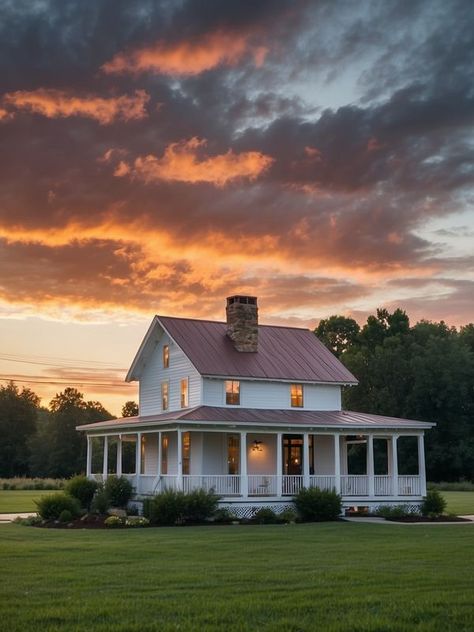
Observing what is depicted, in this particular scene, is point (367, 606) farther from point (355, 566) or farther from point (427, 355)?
point (427, 355)

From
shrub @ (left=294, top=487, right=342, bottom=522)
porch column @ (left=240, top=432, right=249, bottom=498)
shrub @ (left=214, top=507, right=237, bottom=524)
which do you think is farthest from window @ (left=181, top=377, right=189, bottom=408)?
shrub @ (left=294, top=487, right=342, bottom=522)

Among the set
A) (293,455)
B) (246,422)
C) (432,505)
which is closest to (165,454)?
(293,455)

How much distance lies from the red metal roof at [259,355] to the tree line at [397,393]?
122 feet

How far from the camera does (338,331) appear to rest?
95562 mm

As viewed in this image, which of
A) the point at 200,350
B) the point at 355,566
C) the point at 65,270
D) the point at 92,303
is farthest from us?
the point at 92,303

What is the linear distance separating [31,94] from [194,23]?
22.5ft

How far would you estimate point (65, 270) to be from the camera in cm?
3788

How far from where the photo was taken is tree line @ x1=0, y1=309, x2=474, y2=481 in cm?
7406

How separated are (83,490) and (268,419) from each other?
8.66 metres

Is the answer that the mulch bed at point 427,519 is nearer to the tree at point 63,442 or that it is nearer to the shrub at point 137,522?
the shrub at point 137,522

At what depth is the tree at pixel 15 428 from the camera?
336 feet

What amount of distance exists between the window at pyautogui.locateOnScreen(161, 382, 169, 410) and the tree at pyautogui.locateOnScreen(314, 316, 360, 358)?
2290 inches

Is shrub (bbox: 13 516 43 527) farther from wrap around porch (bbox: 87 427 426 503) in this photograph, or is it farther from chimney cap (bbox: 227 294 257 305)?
chimney cap (bbox: 227 294 257 305)

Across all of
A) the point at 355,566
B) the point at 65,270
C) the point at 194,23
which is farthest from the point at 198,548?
the point at 65,270
